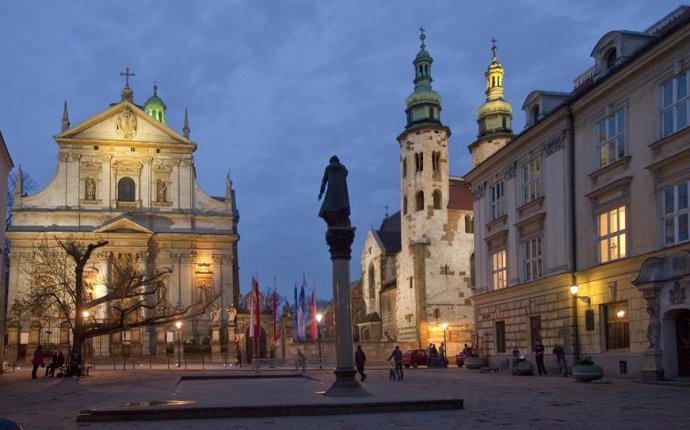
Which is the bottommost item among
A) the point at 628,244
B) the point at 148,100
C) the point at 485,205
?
the point at 628,244

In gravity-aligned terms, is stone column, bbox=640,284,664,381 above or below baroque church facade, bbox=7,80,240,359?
below

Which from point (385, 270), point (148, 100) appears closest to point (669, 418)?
point (385, 270)

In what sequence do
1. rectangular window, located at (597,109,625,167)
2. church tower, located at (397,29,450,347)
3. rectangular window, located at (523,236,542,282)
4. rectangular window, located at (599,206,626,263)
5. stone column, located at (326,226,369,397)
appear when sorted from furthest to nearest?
church tower, located at (397,29,450,347) < rectangular window, located at (523,236,542,282) < rectangular window, located at (597,109,625,167) < rectangular window, located at (599,206,626,263) < stone column, located at (326,226,369,397)

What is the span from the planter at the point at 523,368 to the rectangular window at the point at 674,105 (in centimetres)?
1136

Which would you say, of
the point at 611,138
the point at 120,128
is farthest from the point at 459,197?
the point at 611,138

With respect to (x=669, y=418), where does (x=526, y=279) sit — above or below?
above

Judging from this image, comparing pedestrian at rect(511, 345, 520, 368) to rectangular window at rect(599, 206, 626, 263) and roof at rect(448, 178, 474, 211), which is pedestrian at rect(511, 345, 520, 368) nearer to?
rectangular window at rect(599, 206, 626, 263)

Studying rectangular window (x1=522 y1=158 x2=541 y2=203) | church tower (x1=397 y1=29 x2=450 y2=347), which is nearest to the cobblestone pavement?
rectangular window (x1=522 y1=158 x2=541 y2=203)

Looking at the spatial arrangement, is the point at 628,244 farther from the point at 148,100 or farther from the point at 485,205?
the point at 148,100

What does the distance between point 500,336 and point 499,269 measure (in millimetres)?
3179

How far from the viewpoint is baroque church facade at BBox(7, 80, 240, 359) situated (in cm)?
6931

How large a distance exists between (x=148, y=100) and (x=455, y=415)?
80.5 meters

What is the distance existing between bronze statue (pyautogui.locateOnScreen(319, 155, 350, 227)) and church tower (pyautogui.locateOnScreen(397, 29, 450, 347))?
4694 centimetres

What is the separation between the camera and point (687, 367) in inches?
986
